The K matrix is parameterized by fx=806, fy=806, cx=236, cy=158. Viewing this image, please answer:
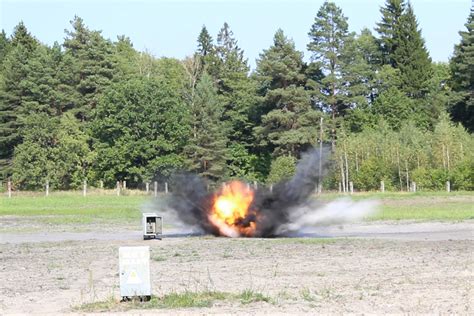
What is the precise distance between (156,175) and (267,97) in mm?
15685

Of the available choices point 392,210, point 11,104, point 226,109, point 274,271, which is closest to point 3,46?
point 11,104

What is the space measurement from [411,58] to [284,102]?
2212cm

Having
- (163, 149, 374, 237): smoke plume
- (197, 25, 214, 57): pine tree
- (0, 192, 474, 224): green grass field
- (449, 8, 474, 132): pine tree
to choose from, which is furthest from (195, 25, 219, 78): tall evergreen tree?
(163, 149, 374, 237): smoke plume

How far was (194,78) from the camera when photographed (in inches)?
4353

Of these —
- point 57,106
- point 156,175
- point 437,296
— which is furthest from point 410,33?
point 437,296

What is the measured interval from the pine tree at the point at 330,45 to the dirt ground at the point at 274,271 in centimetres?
6949

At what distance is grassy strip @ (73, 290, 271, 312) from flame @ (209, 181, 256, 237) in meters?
15.2

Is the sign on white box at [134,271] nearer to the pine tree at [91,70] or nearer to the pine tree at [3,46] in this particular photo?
the pine tree at [91,70]

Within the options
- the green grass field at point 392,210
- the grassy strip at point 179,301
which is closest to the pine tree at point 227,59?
the green grass field at point 392,210

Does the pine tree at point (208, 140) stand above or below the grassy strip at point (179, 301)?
above

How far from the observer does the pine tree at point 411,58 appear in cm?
10462

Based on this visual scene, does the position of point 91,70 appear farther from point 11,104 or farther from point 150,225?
point 150,225

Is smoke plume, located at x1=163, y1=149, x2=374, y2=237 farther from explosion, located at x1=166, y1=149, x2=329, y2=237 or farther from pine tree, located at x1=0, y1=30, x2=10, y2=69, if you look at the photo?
pine tree, located at x1=0, y1=30, x2=10, y2=69

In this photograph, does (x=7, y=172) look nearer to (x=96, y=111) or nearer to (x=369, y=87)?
(x=96, y=111)
